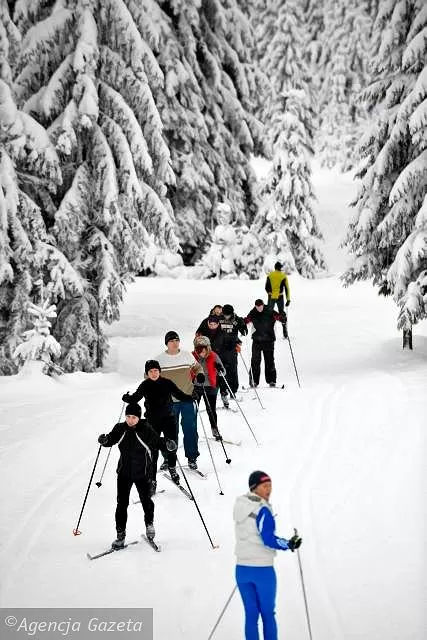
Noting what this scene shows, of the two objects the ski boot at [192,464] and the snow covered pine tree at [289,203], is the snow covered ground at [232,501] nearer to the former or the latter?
the ski boot at [192,464]

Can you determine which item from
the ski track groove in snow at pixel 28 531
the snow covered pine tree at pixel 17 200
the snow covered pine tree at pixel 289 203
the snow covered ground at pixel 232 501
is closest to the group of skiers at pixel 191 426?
the snow covered ground at pixel 232 501

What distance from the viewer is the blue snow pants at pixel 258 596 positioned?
4445 millimetres

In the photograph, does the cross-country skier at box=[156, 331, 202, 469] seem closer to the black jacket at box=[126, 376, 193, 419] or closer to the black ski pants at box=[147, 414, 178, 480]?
the black ski pants at box=[147, 414, 178, 480]

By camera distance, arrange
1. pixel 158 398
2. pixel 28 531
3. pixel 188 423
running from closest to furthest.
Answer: pixel 28 531 → pixel 158 398 → pixel 188 423

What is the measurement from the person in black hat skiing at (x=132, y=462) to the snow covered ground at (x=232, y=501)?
0.35 meters

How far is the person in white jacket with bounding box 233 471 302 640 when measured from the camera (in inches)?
175

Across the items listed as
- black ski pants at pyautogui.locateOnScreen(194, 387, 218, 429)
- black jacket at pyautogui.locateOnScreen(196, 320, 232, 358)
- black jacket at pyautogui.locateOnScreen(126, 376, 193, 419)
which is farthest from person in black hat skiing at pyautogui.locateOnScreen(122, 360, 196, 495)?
black jacket at pyautogui.locateOnScreen(196, 320, 232, 358)

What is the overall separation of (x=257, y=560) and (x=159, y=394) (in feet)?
10.8

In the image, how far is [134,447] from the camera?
6.32 meters

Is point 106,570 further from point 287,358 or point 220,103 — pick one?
point 220,103

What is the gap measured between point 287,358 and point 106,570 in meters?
11.0

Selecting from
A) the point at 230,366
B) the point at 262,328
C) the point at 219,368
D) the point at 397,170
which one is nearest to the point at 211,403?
the point at 219,368

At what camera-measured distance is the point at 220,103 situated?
27.4m

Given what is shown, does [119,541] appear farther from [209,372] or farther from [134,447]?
[209,372]
